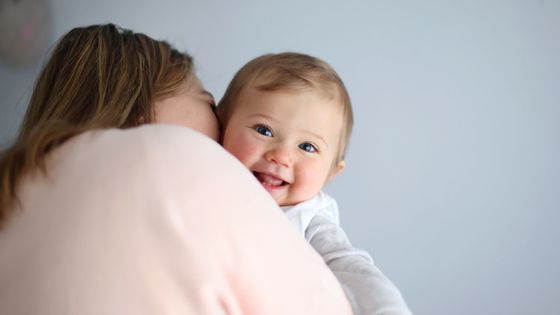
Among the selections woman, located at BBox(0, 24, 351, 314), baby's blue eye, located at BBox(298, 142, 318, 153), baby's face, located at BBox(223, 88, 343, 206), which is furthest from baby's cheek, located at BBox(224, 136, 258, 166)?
woman, located at BBox(0, 24, 351, 314)

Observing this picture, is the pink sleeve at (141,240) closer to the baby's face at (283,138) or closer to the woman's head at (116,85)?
the woman's head at (116,85)

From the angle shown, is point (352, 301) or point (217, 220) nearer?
point (217, 220)

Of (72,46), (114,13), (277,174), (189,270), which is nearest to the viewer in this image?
(189,270)

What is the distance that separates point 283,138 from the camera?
1104 mm

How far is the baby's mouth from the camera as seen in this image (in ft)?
3.62

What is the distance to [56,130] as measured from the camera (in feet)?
2.07

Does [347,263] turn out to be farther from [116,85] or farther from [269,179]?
[116,85]

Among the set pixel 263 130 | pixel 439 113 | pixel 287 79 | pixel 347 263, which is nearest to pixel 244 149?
pixel 263 130

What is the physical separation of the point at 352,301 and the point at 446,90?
1.00 meters

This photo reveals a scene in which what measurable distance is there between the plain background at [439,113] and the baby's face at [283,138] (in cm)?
52

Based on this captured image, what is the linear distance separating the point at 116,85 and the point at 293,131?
374mm

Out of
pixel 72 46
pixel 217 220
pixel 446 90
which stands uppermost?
pixel 446 90

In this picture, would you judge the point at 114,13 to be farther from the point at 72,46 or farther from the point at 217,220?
the point at 217,220

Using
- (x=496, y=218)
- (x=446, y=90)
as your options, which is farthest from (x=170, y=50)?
(x=496, y=218)
